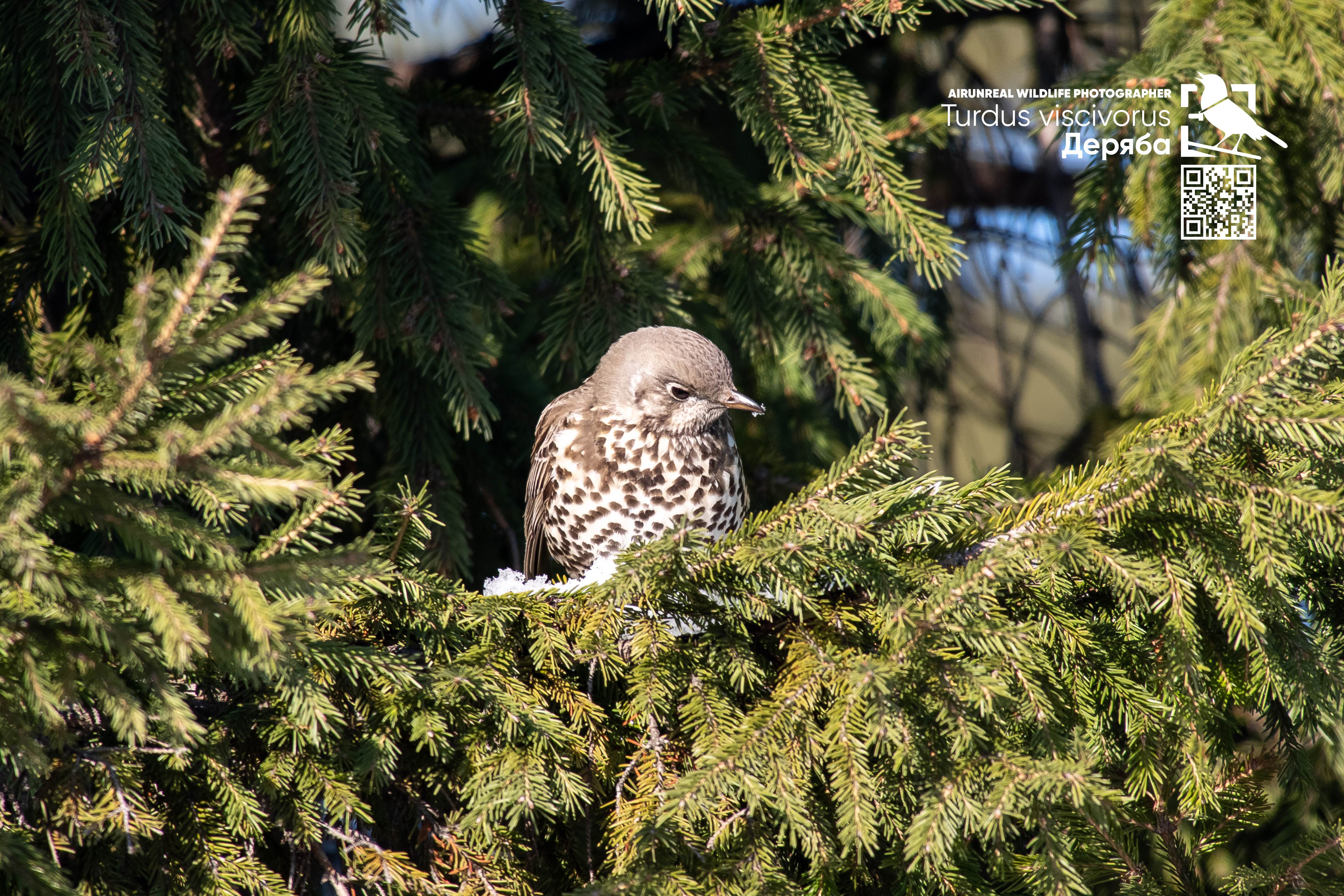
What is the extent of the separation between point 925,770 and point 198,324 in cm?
126

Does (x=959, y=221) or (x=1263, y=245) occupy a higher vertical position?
(x=959, y=221)

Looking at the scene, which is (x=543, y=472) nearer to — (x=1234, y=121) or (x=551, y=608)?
(x=551, y=608)

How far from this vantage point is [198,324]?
1213mm

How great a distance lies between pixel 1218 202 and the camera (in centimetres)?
284

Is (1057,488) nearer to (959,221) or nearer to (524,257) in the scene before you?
(524,257)

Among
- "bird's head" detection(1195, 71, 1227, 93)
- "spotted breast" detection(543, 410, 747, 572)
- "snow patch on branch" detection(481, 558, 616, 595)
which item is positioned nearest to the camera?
"snow patch on branch" detection(481, 558, 616, 595)

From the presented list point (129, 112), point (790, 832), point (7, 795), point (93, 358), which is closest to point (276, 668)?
point (93, 358)

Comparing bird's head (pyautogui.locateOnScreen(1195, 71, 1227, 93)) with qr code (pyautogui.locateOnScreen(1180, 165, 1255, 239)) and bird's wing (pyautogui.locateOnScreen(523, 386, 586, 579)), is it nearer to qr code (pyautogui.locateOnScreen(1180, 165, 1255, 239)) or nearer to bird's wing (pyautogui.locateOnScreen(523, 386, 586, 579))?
qr code (pyautogui.locateOnScreen(1180, 165, 1255, 239))

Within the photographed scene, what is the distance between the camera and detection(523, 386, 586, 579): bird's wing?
9.59ft

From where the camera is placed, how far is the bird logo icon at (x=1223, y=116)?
2.53m

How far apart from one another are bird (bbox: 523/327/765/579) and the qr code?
1.42m

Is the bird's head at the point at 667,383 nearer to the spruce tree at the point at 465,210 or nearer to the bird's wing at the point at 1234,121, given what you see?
the spruce tree at the point at 465,210

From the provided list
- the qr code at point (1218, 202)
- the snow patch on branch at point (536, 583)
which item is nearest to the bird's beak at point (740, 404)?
the snow patch on branch at point (536, 583)

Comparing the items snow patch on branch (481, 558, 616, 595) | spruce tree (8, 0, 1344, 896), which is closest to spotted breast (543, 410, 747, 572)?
snow patch on branch (481, 558, 616, 595)
